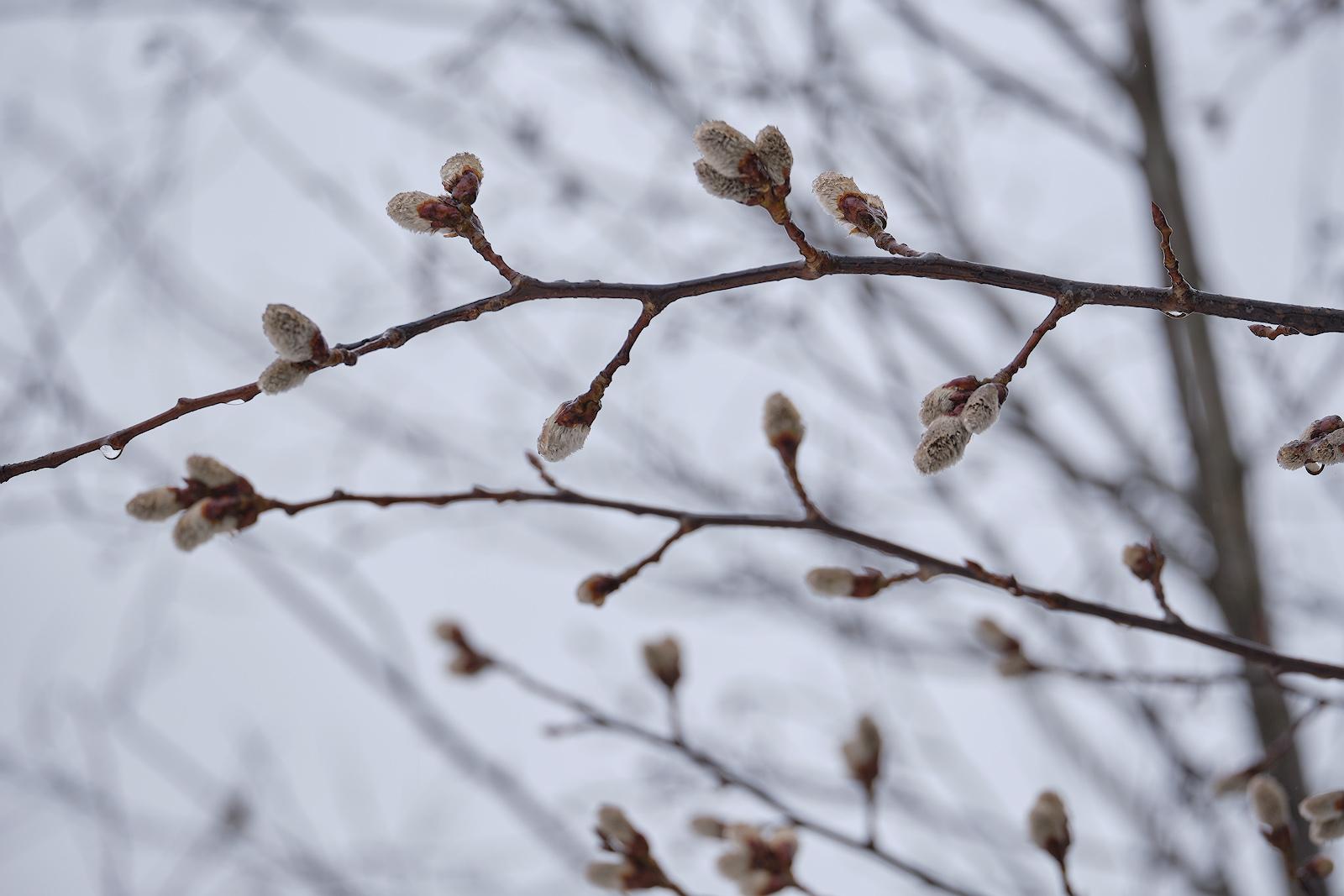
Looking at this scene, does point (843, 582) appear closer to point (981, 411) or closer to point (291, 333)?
point (981, 411)

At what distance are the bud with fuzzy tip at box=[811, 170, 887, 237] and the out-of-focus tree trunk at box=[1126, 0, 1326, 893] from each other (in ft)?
6.30

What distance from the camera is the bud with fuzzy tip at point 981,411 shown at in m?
0.83

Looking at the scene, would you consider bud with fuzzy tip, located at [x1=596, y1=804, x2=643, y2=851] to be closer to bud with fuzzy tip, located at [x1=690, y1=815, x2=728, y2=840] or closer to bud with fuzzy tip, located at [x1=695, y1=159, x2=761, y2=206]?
bud with fuzzy tip, located at [x1=690, y1=815, x2=728, y2=840]

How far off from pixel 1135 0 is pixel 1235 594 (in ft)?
5.33

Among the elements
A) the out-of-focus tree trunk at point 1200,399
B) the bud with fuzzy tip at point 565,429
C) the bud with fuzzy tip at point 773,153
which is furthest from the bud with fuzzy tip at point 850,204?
the out-of-focus tree trunk at point 1200,399

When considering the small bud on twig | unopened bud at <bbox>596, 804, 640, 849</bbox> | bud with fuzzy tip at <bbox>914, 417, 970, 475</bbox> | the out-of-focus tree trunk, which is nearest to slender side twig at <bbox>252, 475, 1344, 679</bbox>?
bud with fuzzy tip at <bbox>914, 417, 970, 475</bbox>

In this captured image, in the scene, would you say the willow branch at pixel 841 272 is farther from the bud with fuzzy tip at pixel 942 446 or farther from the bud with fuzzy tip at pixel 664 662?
the bud with fuzzy tip at pixel 664 662

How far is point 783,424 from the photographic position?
3.77ft

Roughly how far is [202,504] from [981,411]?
743mm

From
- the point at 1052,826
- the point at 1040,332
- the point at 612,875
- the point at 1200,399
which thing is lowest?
the point at 612,875

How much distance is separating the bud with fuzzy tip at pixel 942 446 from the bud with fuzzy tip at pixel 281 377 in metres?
0.53

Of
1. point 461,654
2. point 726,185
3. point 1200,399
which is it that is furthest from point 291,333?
point 1200,399

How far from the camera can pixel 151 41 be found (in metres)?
2.64

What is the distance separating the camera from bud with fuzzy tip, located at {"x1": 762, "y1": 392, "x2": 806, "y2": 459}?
3.76 feet
